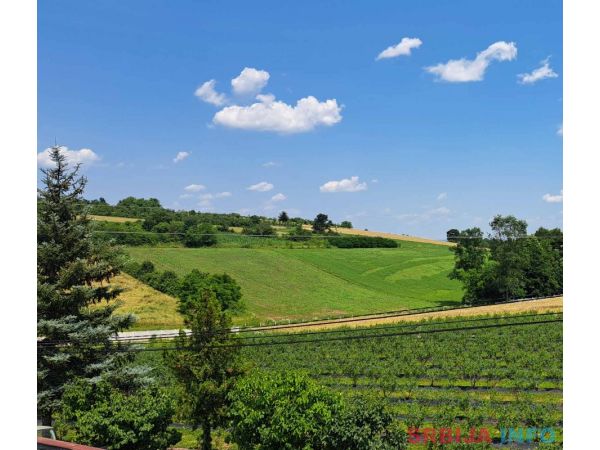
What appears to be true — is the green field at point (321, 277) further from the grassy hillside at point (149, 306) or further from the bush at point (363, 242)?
the grassy hillside at point (149, 306)

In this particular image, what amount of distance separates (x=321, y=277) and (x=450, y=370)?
4985cm

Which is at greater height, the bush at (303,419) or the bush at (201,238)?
the bush at (201,238)

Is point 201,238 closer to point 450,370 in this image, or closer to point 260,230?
point 260,230

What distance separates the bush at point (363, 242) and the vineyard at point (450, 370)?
4622cm

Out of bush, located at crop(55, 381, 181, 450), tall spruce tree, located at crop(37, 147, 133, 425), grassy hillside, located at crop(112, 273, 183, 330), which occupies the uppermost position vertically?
tall spruce tree, located at crop(37, 147, 133, 425)

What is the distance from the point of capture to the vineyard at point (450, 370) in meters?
21.4

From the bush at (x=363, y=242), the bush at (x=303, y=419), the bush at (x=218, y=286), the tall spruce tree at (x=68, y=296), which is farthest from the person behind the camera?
the bush at (x=363, y=242)

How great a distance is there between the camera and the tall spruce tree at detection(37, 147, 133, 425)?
2036 centimetres

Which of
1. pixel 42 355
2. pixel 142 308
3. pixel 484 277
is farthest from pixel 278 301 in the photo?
pixel 42 355

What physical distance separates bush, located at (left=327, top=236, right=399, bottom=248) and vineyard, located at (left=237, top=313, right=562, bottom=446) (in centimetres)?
4622

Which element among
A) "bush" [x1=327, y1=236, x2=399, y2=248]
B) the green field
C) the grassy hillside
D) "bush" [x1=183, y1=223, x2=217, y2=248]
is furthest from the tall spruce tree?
"bush" [x1=327, y1=236, x2=399, y2=248]
